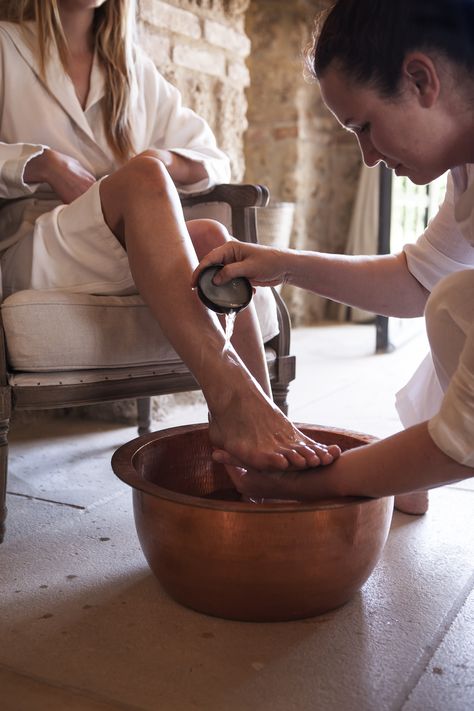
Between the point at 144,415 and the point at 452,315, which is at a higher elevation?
the point at 452,315

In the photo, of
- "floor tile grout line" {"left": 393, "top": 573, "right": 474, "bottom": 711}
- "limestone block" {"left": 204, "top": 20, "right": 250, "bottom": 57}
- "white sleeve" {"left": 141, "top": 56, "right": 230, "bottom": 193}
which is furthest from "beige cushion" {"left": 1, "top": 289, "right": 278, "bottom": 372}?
A: "limestone block" {"left": 204, "top": 20, "right": 250, "bottom": 57}

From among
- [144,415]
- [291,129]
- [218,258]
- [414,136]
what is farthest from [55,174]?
[291,129]

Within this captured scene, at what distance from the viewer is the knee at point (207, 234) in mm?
1495

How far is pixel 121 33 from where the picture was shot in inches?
73.2

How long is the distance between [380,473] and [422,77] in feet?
1.60

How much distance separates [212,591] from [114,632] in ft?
0.50

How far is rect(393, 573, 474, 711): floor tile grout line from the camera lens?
0.90 meters

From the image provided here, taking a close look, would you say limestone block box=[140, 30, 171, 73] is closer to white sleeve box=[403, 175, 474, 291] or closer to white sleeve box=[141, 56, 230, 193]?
white sleeve box=[141, 56, 230, 193]

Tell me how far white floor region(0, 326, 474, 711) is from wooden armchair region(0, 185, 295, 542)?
0.70 feet

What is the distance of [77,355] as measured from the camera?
4.57 ft

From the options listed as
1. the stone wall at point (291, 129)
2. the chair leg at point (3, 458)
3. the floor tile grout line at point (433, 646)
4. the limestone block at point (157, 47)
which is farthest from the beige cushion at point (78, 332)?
the stone wall at point (291, 129)

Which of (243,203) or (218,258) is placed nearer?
(218,258)

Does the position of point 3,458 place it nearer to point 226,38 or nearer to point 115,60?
point 115,60

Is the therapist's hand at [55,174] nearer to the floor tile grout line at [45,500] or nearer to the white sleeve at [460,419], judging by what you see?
the floor tile grout line at [45,500]
